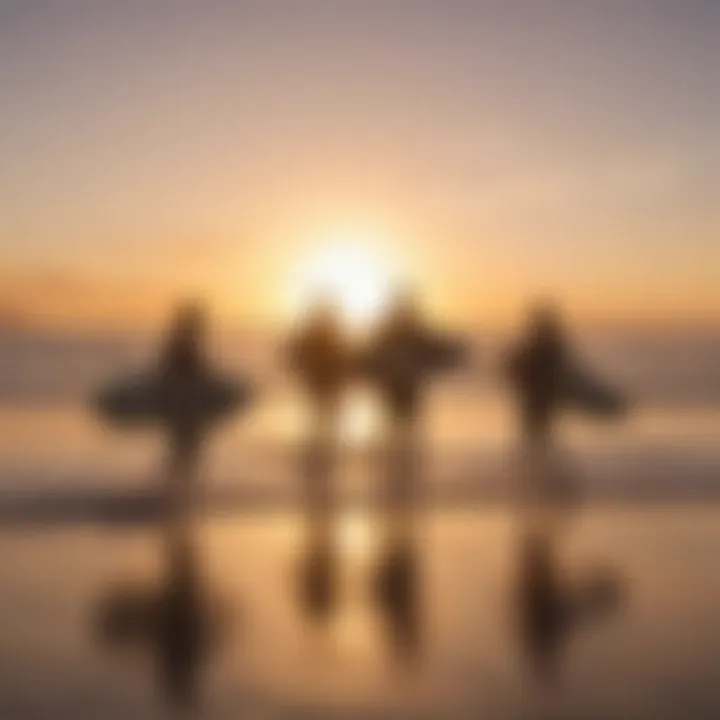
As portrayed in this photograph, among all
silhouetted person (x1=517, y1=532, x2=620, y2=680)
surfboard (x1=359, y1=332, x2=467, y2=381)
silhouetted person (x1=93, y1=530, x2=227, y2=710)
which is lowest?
silhouetted person (x1=517, y1=532, x2=620, y2=680)

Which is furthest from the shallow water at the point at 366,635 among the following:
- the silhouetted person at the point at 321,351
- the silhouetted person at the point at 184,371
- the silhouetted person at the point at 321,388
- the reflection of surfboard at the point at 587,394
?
the silhouetted person at the point at 321,351

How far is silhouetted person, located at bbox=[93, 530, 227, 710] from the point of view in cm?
359

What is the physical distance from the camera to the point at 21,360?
1573cm

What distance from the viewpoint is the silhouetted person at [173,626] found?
3590mm

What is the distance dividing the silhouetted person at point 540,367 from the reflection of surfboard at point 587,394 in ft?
0.23

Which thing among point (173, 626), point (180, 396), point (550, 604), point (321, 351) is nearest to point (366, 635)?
point (173, 626)

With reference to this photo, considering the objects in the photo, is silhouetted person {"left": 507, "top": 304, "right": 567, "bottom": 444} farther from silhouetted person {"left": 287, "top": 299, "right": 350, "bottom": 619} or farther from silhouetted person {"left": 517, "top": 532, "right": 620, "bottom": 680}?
silhouetted person {"left": 517, "top": 532, "right": 620, "bottom": 680}

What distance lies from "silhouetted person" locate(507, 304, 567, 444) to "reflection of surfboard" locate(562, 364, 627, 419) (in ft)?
0.23

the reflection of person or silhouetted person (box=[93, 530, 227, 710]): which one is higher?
silhouetted person (box=[93, 530, 227, 710])

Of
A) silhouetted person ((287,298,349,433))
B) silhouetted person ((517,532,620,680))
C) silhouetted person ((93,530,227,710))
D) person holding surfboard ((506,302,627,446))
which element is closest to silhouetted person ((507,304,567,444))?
person holding surfboard ((506,302,627,446))

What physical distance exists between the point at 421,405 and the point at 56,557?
325 centimetres

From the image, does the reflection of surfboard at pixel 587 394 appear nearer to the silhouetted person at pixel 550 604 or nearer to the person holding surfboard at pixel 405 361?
the person holding surfboard at pixel 405 361

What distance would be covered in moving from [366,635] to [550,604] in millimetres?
917

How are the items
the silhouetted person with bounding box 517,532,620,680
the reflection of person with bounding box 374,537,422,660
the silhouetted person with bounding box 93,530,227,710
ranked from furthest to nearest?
the reflection of person with bounding box 374,537,422,660 < the silhouetted person with bounding box 517,532,620,680 < the silhouetted person with bounding box 93,530,227,710
